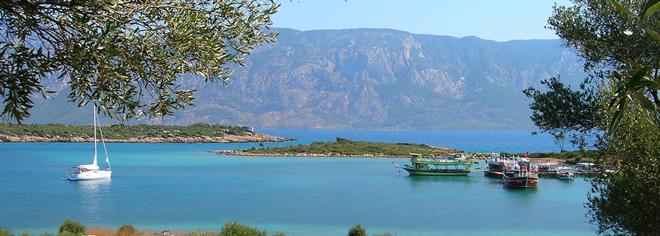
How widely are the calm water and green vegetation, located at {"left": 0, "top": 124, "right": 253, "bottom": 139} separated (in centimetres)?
6898

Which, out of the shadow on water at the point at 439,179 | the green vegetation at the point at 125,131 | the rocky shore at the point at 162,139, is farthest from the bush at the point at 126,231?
the rocky shore at the point at 162,139

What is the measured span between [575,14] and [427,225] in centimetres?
2498

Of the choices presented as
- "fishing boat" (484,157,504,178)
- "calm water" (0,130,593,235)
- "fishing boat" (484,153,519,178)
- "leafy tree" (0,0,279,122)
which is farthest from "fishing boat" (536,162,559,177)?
"leafy tree" (0,0,279,122)

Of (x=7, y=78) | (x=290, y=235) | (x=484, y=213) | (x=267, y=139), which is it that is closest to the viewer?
(x=7, y=78)

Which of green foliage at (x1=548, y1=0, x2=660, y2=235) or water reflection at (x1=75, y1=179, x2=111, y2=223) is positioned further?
water reflection at (x1=75, y1=179, x2=111, y2=223)

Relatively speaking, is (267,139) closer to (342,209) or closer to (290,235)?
(342,209)

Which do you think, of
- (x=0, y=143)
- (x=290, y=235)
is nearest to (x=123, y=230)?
(x=290, y=235)

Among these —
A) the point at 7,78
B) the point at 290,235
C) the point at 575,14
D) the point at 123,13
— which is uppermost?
the point at 575,14

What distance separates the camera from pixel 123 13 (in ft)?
17.5

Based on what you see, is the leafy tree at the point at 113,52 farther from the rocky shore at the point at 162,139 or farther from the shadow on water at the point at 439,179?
the rocky shore at the point at 162,139

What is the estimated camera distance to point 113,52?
17.9 ft

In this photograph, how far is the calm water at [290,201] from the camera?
35.0m

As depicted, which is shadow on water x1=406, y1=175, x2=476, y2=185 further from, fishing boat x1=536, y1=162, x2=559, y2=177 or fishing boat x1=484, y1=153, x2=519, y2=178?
fishing boat x1=536, y1=162, x2=559, y2=177

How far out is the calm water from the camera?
35.0 metres
